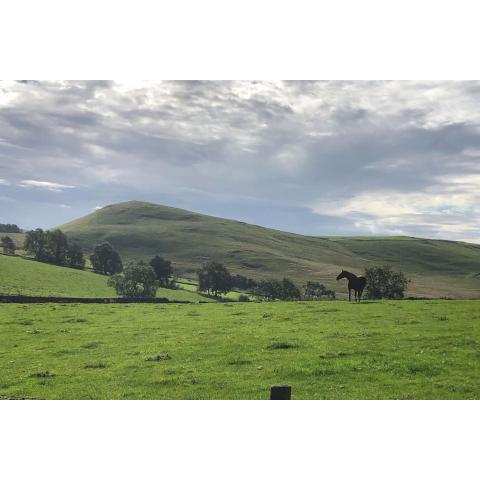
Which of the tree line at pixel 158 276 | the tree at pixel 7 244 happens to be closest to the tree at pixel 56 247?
the tree line at pixel 158 276

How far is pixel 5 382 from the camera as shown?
13906 millimetres

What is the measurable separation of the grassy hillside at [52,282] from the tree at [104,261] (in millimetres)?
375

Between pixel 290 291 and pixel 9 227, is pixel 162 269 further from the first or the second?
pixel 9 227

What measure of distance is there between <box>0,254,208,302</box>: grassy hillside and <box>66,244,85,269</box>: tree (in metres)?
0.60

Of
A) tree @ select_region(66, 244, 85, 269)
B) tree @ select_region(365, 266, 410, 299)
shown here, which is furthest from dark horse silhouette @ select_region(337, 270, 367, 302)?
tree @ select_region(66, 244, 85, 269)

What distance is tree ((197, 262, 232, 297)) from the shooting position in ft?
63.6

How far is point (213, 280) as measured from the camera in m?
19.7

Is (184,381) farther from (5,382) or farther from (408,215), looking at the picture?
(408,215)

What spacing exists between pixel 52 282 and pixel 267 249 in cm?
990

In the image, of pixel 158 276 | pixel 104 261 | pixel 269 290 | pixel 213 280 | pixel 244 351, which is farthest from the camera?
pixel 269 290

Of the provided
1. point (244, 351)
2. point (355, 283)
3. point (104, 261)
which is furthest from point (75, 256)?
point (355, 283)

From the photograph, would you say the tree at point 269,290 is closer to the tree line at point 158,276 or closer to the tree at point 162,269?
the tree line at point 158,276

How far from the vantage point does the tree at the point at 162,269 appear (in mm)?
19453

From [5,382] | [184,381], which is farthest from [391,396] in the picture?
[5,382]
